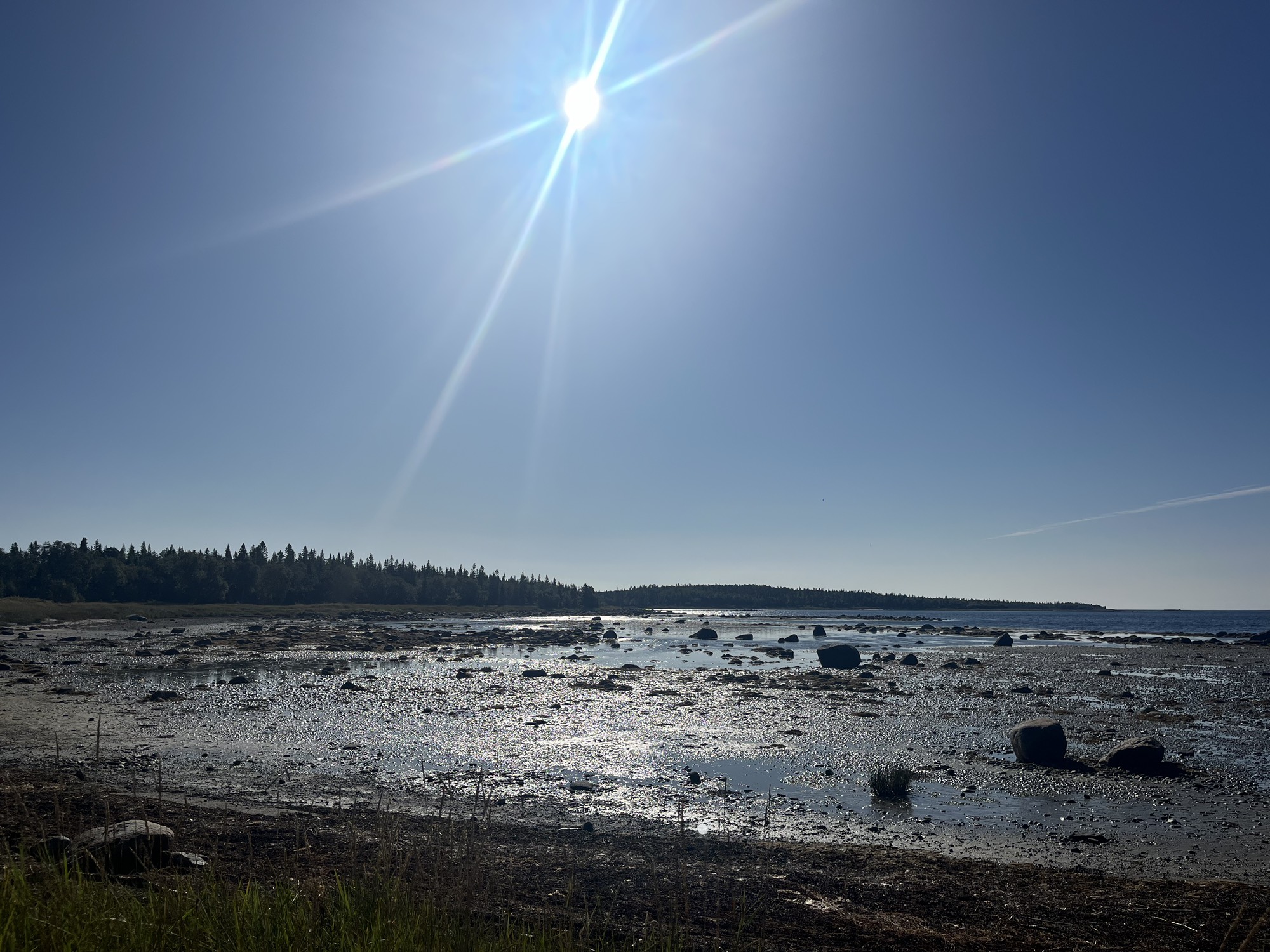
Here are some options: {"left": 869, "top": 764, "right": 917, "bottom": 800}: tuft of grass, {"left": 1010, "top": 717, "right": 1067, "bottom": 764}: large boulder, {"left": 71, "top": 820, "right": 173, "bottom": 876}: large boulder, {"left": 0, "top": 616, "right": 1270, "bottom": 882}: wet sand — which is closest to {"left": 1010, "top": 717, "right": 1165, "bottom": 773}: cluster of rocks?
{"left": 1010, "top": 717, "right": 1067, "bottom": 764}: large boulder

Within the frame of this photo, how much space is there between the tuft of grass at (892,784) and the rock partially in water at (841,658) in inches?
1231

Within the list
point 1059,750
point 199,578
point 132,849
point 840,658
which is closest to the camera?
point 132,849

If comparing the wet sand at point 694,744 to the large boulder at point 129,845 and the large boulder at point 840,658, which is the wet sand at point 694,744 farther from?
the large boulder at point 840,658

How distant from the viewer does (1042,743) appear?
18203mm

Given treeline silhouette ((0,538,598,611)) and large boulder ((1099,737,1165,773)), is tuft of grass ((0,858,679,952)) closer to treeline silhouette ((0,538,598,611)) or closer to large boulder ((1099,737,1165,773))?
large boulder ((1099,737,1165,773))

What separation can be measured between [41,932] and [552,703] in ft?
78.3

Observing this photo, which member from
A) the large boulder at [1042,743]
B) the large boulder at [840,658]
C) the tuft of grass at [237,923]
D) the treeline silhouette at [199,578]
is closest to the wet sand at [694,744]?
the large boulder at [1042,743]

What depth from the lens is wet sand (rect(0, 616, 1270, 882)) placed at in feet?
43.1

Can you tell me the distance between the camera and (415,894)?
6.04 meters

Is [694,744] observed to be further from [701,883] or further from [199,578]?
[199,578]

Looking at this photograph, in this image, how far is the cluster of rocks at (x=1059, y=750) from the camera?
57.2ft

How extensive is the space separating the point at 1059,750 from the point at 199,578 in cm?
14128

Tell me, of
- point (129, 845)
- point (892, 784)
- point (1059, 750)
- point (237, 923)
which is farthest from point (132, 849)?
point (1059, 750)

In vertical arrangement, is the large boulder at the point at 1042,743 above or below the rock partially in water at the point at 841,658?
above
